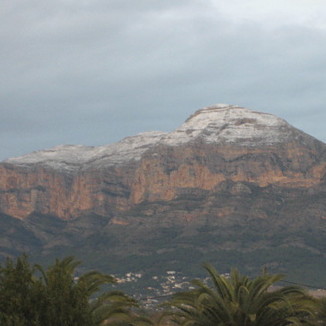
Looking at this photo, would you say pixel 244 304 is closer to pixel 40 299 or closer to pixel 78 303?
pixel 78 303

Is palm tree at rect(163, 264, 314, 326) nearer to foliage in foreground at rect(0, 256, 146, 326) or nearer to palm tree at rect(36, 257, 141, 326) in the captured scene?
palm tree at rect(36, 257, 141, 326)

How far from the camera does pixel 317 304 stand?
29844mm

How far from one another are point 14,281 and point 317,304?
11267 mm

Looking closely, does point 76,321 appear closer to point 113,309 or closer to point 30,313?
point 30,313

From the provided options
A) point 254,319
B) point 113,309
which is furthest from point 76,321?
point 254,319

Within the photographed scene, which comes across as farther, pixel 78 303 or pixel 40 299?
pixel 78 303

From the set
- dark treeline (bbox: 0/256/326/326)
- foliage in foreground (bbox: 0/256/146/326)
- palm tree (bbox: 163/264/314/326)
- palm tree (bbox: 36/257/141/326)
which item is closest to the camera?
foliage in foreground (bbox: 0/256/146/326)

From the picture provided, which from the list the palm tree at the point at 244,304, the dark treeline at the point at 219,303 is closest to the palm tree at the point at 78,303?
the dark treeline at the point at 219,303

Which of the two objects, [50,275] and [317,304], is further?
[317,304]

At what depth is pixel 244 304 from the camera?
28.8 meters

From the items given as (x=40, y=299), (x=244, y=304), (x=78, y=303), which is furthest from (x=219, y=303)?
(x=40, y=299)

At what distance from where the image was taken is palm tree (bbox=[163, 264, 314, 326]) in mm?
28672

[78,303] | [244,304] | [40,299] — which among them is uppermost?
[40,299]

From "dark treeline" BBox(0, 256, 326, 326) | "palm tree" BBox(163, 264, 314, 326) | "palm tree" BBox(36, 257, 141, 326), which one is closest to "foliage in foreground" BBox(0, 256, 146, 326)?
"palm tree" BBox(36, 257, 141, 326)
